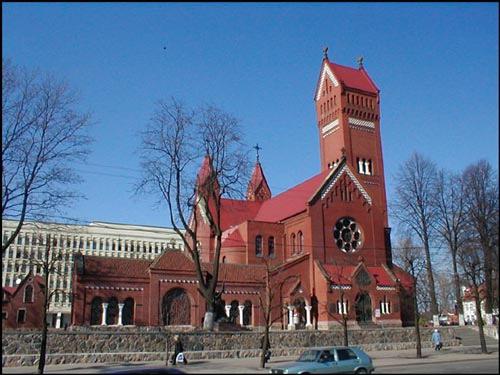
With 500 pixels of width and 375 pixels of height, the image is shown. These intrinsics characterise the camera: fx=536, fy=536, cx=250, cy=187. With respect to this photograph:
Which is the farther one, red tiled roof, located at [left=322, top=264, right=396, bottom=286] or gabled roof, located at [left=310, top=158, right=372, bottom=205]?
gabled roof, located at [left=310, top=158, right=372, bottom=205]

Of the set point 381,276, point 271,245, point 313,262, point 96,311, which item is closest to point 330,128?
point 271,245

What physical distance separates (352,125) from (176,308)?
2963 centimetres

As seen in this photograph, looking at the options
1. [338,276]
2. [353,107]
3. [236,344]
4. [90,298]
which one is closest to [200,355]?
[236,344]

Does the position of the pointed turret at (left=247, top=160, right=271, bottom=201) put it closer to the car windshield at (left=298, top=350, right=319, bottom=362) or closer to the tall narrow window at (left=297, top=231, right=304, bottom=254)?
the tall narrow window at (left=297, top=231, right=304, bottom=254)

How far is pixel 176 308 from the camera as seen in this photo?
1752 inches

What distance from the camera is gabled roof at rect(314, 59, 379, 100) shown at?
6241 centimetres

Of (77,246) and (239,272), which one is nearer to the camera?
(239,272)

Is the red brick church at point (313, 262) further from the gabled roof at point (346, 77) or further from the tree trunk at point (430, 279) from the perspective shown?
the tree trunk at point (430, 279)

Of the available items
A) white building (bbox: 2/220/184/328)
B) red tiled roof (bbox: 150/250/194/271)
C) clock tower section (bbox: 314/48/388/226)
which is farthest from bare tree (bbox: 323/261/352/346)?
white building (bbox: 2/220/184/328)

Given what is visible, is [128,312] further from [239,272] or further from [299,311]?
[299,311]

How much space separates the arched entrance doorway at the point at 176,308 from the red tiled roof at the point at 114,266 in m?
2.84

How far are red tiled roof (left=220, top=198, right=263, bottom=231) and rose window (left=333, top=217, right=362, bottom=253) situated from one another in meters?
17.1

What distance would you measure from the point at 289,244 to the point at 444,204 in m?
15.8

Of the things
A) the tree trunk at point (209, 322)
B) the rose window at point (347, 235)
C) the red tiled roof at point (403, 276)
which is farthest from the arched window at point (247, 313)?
the red tiled roof at point (403, 276)
